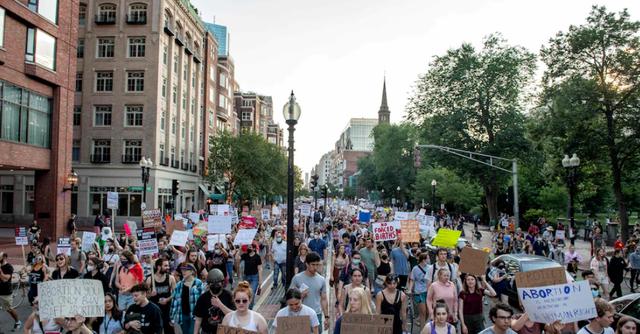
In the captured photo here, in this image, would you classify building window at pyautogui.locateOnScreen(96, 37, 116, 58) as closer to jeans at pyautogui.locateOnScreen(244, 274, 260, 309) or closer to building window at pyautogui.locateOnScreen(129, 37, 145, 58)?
building window at pyautogui.locateOnScreen(129, 37, 145, 58)

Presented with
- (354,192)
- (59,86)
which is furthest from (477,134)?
(354,192)

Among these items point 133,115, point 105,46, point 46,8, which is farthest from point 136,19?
point 46,8

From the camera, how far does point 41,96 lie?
30703 millimetres

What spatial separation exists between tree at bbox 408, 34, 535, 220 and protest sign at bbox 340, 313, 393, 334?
37.9 m

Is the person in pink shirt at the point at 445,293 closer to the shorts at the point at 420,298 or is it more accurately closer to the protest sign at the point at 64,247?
the shorts at the point at 420,298

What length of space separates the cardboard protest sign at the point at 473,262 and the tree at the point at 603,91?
23486 mm

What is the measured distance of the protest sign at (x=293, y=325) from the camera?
239 inches

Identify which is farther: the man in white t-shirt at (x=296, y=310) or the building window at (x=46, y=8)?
the building window at (x=46, y=8)

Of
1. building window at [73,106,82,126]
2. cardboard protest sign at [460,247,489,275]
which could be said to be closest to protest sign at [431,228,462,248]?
cardboard protest sign at [460,247,489,275]

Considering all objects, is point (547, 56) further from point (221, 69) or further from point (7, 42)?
point (221, 69)

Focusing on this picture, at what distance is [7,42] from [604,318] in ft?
98.2

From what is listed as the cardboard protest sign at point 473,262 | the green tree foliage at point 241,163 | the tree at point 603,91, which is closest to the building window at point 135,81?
the green tree foliage at point 241,163

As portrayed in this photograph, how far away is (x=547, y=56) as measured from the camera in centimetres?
3219

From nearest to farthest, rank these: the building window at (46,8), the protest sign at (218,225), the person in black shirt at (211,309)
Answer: the person in black shirt at (211,309), the protest sign at (218,225), the building window at (46,8)
